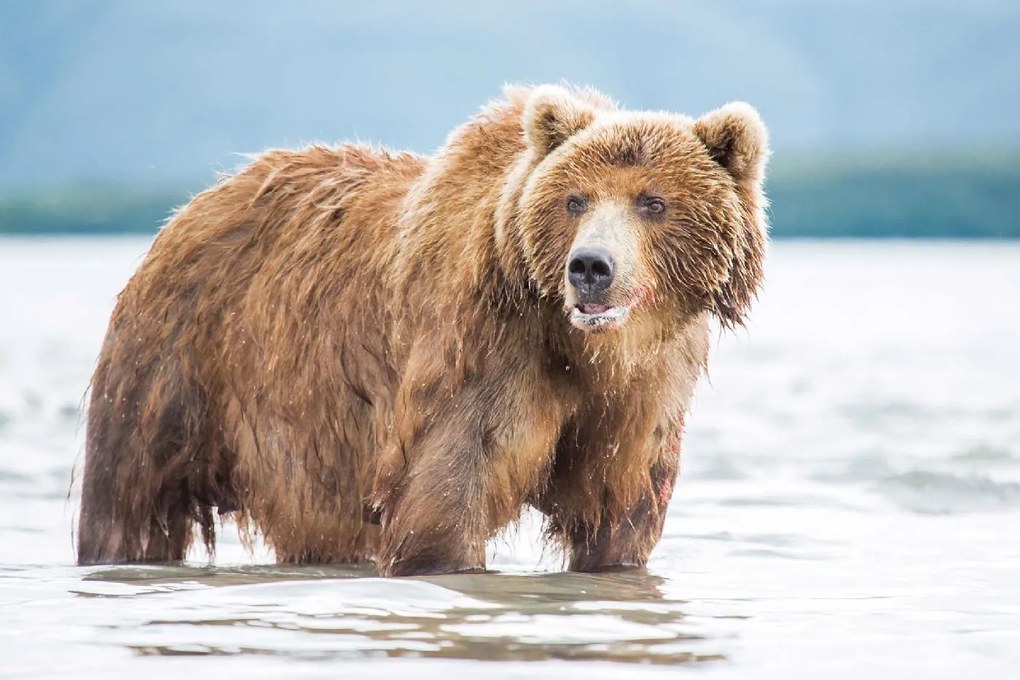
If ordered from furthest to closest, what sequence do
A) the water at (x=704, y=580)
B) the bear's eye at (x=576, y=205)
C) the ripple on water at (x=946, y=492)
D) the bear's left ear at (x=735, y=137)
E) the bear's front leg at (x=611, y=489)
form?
the ripple on water at (x=946, y=492) → the bear's front leg at (x=611, y=489) → the bear's left ear at (x=735, y=137) → the bear's eye at (x=576, y=205) → the water at (x=704, y=580)

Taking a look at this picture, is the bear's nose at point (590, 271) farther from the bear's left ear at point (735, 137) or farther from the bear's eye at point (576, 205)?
the bear's left ear at point (735, 137)

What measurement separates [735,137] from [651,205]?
0.41m

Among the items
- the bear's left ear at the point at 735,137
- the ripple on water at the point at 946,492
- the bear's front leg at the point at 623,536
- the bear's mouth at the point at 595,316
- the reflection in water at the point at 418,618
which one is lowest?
the reflection in water at the point at 418,618

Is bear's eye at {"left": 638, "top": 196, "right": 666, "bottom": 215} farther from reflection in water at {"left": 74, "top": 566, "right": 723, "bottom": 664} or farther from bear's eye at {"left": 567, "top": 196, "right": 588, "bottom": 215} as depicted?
reflection in water at {"left": 74, "top": 566, "right": 723, "bottom": 664}

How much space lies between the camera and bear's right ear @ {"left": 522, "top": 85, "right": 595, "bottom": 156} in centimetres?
660

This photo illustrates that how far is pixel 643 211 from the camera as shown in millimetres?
6395

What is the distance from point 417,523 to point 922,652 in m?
1.90

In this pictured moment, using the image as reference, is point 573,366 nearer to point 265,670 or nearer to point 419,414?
point 419,414

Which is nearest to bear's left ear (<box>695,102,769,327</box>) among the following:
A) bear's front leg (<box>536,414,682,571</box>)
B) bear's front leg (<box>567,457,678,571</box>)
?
bear's front leg (<box>536,414,682,571</box>)

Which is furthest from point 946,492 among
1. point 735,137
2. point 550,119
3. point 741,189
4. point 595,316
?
point 595,316

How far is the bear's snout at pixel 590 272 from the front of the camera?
6.12 meters

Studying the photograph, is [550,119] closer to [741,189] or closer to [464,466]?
[741,189]

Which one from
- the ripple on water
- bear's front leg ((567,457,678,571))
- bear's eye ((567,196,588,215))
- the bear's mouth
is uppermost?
bear's eye ((567,196,588,215))

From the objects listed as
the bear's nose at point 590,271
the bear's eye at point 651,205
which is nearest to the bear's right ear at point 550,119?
the bear's eye at point 651,205
